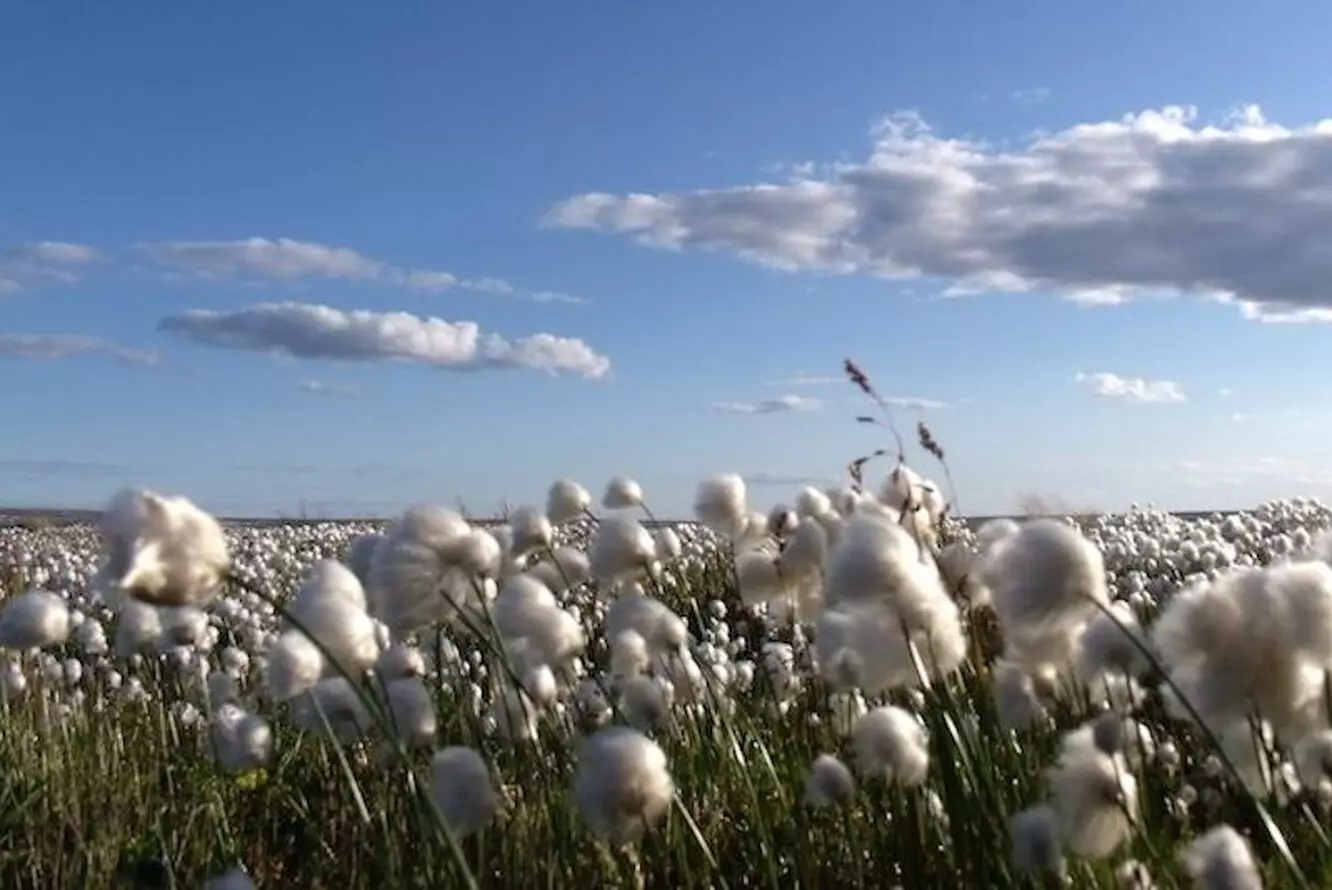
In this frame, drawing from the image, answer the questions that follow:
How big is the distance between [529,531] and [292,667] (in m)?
0.85

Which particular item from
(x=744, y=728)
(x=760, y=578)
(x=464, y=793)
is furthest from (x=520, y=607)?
(x=744, y=728)

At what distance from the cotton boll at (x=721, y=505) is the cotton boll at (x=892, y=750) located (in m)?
1.45

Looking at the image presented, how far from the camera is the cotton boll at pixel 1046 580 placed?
271cm

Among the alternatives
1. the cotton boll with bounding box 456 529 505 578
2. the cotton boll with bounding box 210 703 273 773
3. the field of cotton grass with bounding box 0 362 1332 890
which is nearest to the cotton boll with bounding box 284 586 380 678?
the field of cotton grass with bounding box 0 362 1332 890

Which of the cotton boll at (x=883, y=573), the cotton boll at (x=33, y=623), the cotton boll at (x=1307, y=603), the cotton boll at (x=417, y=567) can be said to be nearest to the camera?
the cotton boll at (x=1307, y=603)

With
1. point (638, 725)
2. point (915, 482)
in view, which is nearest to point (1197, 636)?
point (915, 482)

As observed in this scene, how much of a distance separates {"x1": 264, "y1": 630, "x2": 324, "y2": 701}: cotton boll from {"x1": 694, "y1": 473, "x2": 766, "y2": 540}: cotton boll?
1.26 meters

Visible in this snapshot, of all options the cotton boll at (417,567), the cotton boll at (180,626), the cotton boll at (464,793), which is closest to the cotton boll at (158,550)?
the cotton boll at (464,793)

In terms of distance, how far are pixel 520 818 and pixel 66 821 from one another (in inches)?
77.3

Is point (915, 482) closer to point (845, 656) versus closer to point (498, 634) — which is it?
point (845, 656)

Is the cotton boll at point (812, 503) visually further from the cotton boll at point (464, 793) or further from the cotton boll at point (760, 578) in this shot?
the cotton boll at point (464, 793)

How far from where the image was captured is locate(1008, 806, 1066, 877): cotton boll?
2.75 m

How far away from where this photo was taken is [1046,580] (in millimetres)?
2727

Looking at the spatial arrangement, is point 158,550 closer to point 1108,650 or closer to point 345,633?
point 345,633
